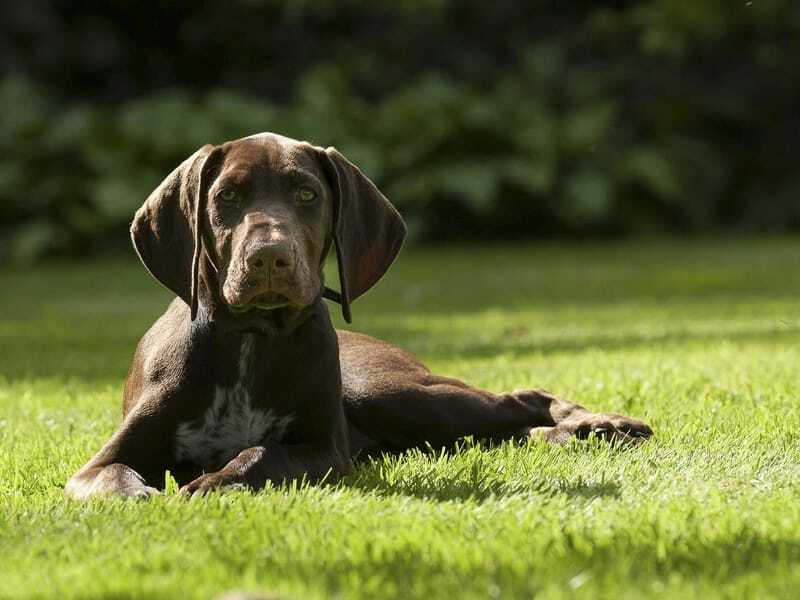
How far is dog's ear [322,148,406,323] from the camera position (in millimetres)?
5000

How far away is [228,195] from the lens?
4746mm

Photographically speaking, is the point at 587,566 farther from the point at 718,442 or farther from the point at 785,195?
the point at 785,195

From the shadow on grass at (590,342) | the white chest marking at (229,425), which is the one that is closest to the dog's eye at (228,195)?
the white chest marking at (229,425)

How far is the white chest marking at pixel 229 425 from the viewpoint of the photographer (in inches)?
190

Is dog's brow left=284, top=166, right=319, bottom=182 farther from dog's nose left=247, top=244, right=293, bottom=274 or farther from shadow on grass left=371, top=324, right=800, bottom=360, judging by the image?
shadow on grass left=371, top=324, right=800, bottom=360

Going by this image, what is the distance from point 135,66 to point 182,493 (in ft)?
60.0

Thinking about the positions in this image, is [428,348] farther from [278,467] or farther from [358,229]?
[278,467]

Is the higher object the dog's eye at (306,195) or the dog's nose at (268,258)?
the dog's eye at (306,195)

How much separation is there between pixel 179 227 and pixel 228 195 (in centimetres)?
29

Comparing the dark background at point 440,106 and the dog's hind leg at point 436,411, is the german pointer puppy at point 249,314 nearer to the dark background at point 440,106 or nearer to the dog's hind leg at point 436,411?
the dog's hind leg at point 436,411

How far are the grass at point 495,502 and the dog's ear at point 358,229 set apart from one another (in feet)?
2.15

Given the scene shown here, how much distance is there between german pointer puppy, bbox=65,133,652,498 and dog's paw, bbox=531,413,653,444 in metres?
0.85

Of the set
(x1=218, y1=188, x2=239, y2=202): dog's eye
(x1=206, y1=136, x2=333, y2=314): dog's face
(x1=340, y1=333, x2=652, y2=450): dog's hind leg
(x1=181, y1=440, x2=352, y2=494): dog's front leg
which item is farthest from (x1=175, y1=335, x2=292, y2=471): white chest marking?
(x1=340, y1=333, x2=652, y2=450): dog's hind leg

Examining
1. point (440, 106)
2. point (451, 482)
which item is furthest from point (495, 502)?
point (440, 106)
